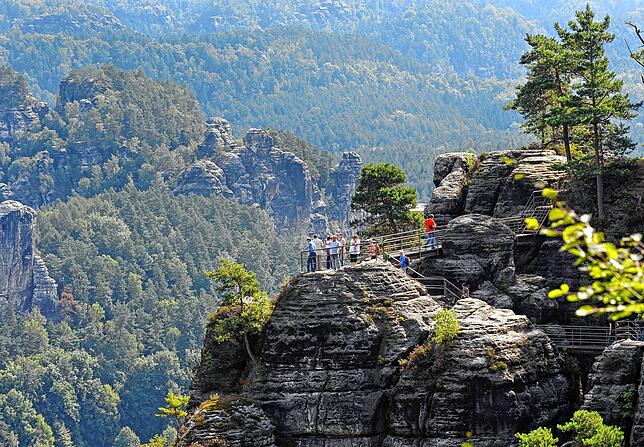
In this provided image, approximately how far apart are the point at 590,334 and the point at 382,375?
830 cm

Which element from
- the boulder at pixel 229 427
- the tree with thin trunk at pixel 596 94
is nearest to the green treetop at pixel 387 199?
the tree with thin trunk at pixel 596 94

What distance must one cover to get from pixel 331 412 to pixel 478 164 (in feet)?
60.0

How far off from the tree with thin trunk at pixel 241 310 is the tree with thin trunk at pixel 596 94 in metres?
14.0

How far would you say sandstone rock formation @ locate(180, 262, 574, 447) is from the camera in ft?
158

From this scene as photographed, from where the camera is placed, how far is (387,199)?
70.2 m

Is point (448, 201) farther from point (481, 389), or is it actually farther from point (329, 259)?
point (481, 389)

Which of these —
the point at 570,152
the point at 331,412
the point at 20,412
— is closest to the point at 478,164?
the point at 570,152

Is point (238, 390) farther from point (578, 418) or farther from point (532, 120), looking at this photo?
point (532, 120)

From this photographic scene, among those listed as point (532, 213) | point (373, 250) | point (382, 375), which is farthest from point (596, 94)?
point (382, 375)

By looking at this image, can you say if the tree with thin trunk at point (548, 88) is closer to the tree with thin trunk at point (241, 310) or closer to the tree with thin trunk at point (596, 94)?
the tree with thin trunk at point (596, 94)

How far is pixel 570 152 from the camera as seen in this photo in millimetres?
64500

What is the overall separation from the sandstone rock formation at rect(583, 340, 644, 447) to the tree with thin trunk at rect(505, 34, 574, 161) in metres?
12.9

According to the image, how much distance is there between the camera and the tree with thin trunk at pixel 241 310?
173 ft

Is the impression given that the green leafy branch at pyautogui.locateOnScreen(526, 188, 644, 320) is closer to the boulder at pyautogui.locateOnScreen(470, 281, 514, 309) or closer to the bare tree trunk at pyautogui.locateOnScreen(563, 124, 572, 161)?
the boulder at pyautogui.locateOnScreen(470, 281, 514, 309)
